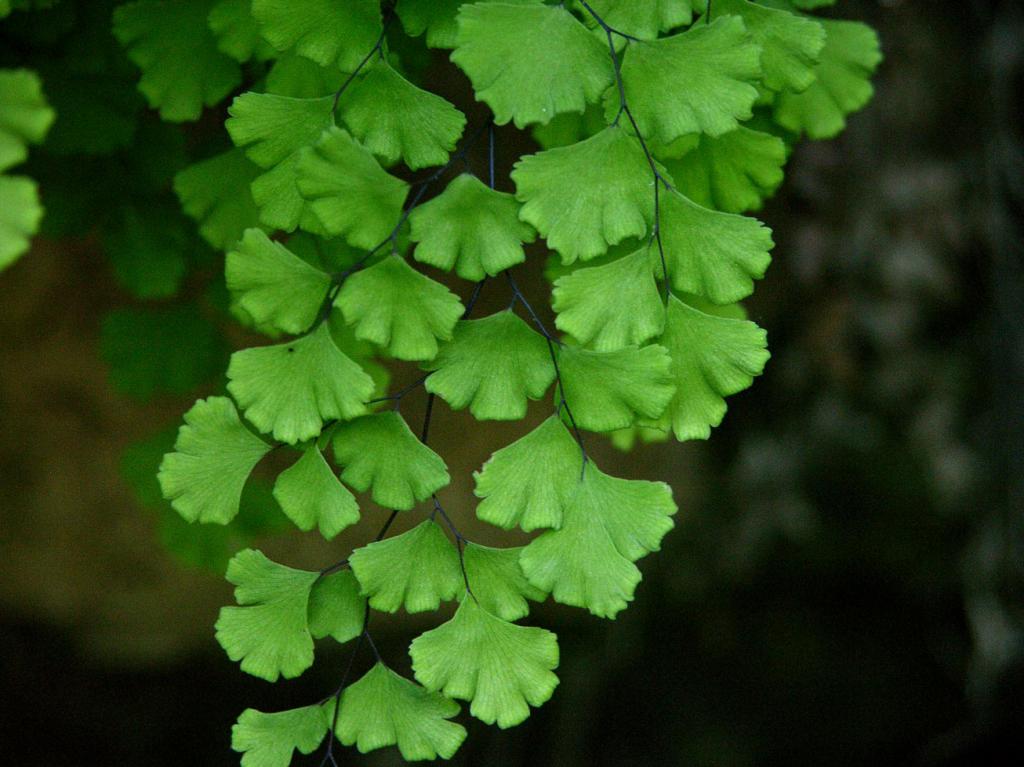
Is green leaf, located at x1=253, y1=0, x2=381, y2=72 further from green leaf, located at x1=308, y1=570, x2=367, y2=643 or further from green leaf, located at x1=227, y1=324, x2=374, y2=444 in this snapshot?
green leaf, located at x1=308, y1=570, x2=367, y2=643

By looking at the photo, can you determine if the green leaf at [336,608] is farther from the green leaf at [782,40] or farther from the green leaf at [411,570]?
the green leaf at [782,40]

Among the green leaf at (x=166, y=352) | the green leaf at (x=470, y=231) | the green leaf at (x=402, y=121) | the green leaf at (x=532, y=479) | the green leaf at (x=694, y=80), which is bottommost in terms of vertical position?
the green leaf at (x=166, y=352)

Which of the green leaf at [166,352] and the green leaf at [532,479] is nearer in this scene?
the green leaf at [532,479]

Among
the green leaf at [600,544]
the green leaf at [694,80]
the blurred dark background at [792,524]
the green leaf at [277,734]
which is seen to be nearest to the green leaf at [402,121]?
the green leaf at [694,80]

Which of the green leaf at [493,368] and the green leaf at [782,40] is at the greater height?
the green leaf at [782,40]

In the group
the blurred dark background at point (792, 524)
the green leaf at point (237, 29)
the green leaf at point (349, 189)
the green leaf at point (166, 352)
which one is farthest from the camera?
the blurred dark background at point (792, 524)

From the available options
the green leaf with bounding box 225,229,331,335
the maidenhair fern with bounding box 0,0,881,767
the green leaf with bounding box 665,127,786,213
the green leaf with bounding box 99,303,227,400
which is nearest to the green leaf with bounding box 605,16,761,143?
the maidenhair fern with bounding box 0,0,881,767

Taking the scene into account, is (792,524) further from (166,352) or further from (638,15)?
(638,15)

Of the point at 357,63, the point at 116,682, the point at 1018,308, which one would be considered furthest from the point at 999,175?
the point at 116,682
